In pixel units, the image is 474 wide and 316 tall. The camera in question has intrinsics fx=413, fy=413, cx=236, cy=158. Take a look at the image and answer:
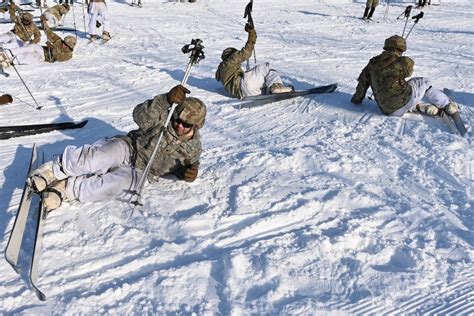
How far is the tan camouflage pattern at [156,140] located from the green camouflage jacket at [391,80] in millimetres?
2927

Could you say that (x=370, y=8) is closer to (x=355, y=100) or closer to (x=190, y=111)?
(x=355, y=100)

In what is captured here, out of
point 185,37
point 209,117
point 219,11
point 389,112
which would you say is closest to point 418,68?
point 389,112

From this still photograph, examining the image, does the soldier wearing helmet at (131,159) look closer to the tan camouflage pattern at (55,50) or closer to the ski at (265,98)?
the ski at (265,98)

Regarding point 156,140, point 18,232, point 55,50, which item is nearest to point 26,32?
point 55,50

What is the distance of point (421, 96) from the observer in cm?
543

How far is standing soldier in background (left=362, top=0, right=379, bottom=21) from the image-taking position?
1422 cm

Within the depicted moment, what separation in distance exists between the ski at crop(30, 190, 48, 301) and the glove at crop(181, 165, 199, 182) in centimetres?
118

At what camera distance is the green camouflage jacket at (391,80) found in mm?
5309

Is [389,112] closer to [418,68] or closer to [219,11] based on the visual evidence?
[418,68]

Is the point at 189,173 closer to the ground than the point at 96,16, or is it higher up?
closer to the ground

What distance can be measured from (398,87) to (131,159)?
354 cm

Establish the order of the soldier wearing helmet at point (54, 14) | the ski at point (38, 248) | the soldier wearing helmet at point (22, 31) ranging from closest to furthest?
1. the ski at point (38, 248)
2. the soldier wearing helmet at point (22, 31)
3. the soldier wearing helmet at point (54, 14)

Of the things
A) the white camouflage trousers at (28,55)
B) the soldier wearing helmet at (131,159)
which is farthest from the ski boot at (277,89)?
the white camouflage trousers at (28,55)

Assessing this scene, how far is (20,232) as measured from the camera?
9.61ft
